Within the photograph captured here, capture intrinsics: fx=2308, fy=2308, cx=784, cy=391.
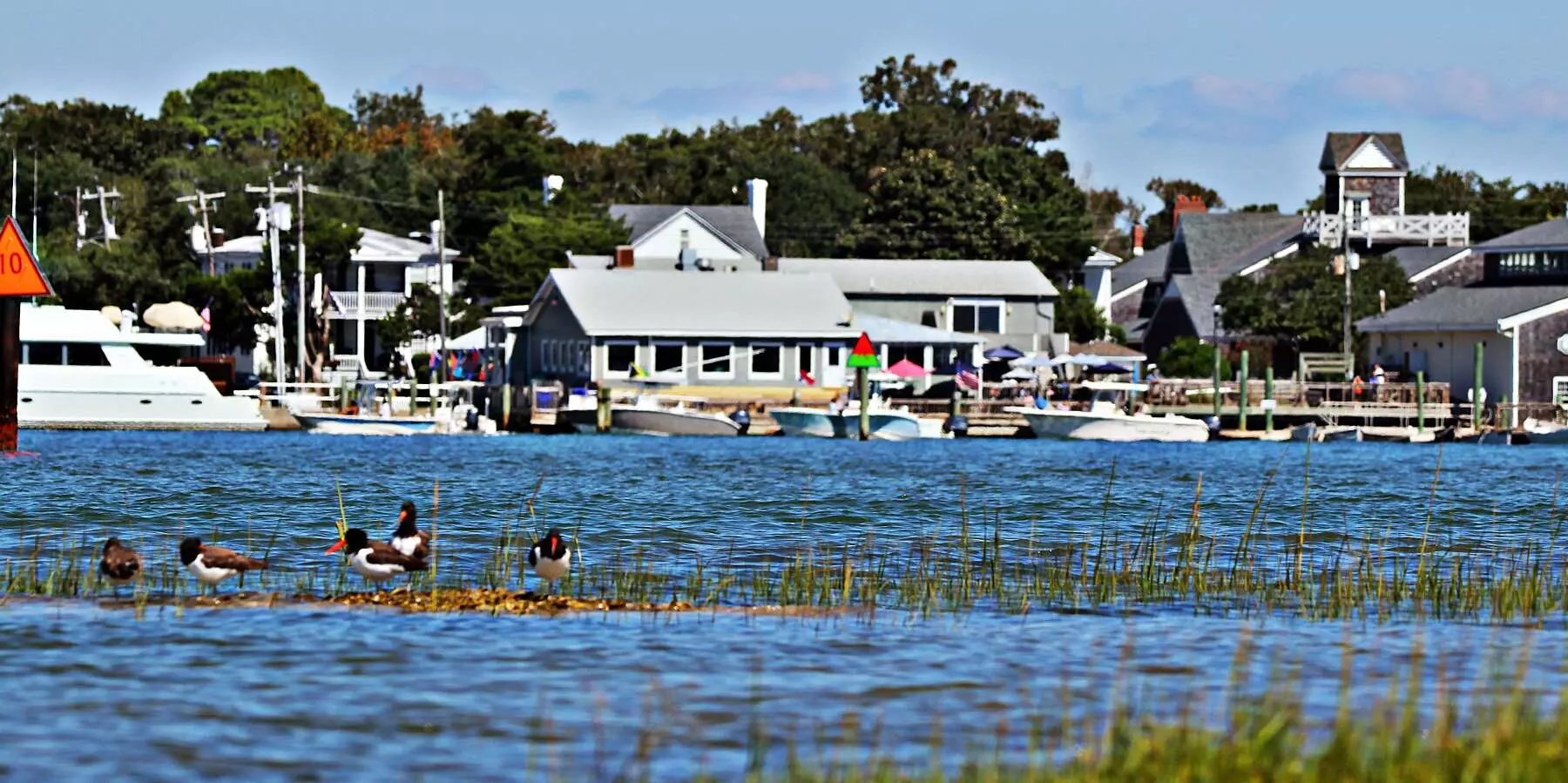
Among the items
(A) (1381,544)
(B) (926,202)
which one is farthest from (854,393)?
(A) (1381,544)

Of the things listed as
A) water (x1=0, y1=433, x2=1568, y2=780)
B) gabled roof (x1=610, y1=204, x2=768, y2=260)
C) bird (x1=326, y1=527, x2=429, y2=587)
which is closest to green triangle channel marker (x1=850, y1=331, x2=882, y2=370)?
gabled roof (x1=610, y1=204, x2=768, y2=260)

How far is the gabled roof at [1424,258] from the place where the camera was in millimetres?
98500

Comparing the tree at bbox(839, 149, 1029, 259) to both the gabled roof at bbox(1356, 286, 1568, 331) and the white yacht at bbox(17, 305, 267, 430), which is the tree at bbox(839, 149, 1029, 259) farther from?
the white yacht at bbox(17, 305, 267, 430)

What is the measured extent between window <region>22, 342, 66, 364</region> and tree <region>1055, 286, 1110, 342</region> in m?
51.8

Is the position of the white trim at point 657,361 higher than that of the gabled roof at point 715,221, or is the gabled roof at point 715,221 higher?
the gabled roof at point 715,221

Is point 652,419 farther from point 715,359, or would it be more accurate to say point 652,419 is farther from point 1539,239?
point 1539,239

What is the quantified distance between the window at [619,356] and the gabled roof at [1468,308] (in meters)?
28.4

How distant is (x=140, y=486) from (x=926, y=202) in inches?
3069

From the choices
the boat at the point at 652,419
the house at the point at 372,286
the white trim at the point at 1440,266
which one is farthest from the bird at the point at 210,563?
the white trim at the point at 1440,266

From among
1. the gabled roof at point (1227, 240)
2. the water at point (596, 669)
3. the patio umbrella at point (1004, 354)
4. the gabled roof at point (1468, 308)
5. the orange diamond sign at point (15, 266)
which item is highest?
the gabled roof at point (1227, 240)

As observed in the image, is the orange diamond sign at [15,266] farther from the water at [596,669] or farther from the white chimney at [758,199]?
the white chimney at [758,199]

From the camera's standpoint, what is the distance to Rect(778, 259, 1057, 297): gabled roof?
94000mm

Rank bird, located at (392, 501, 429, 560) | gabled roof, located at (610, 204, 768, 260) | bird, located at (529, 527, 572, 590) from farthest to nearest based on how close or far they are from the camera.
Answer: gabled roof, located at (610, 204, 768, 260)
bird, located at (392, 501, 429, 560)
bird, located at (529, 527, 572, 590)

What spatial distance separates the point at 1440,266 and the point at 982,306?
2054 centimetres
